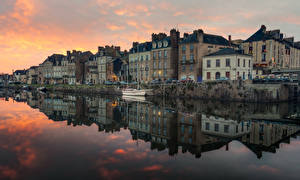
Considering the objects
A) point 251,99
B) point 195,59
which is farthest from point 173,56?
point 251,99

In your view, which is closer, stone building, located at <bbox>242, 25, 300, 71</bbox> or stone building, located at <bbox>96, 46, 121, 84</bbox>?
stone building, located at <bbox>242, 25, 300, 71</bbox>

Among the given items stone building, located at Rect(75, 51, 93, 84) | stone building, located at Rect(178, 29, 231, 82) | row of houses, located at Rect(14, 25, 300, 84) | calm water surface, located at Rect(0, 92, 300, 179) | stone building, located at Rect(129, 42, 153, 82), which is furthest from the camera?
stone building, located at Rect(75, 51, 93, 84)

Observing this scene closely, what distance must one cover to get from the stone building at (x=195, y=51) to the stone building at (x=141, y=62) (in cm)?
1224

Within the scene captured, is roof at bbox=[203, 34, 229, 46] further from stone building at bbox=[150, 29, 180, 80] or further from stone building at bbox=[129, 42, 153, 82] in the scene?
stone building at bbox=[129, 42, 153, 82]

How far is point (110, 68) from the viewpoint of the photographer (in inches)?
3164

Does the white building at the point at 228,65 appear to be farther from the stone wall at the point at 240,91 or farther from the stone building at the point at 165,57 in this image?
the stone building at the point at 165,57

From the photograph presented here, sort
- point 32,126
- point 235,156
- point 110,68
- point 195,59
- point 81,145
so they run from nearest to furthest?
point 235,156 < point 81,145 < point 32,126 < point 195,59 < point 110,68

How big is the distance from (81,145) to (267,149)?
40.9 ft

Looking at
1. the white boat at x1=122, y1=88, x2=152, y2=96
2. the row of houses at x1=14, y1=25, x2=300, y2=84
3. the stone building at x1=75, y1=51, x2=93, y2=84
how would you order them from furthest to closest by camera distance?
the stone building at x1=75, y1=51, x2=93, y2=84
the white boat at x1=122, y1=88, x2=152, y2=96
the row of houses at x1=14, y1=25, x2=300, y2=84

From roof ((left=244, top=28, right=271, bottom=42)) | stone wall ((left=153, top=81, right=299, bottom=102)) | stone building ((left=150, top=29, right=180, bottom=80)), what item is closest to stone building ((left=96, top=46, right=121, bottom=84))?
stone building ((left=150, top=29, right=180, bottom=80))

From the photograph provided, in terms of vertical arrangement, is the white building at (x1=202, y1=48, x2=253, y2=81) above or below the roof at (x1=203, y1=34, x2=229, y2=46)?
below

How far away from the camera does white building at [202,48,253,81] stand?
45.3 m

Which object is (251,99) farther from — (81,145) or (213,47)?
(81,145)

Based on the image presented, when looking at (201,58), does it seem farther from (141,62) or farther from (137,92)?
(141,62)
